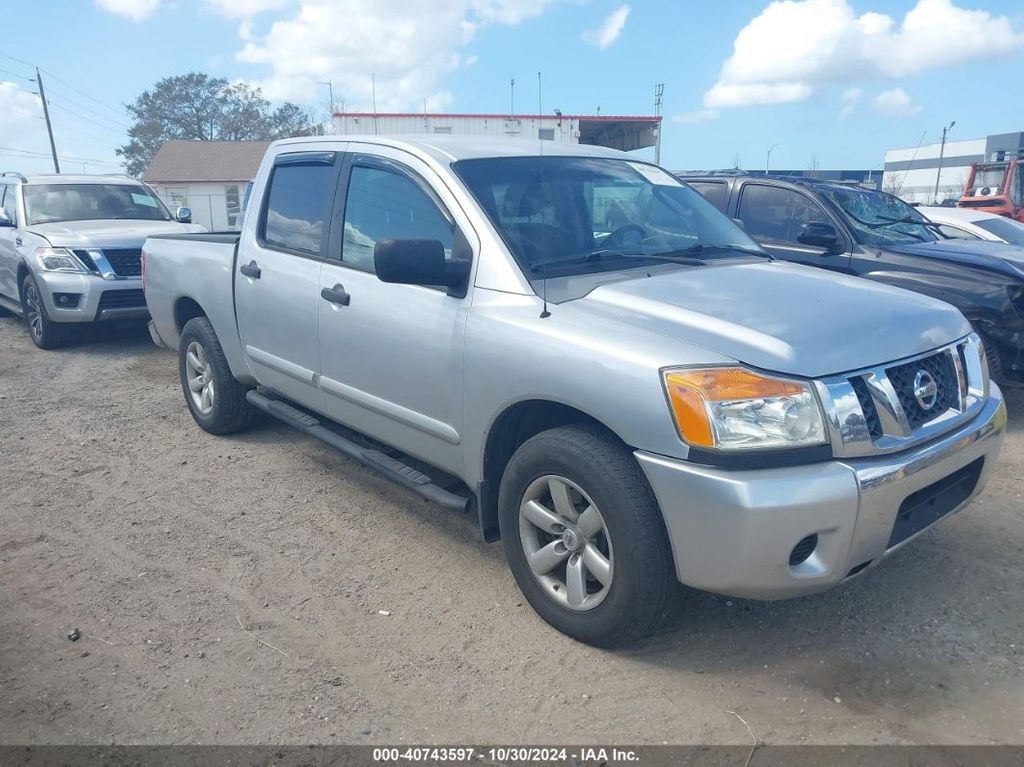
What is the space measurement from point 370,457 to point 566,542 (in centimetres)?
135

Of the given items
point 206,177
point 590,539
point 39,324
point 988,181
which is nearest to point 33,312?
point 39,324

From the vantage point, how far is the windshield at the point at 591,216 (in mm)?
3506

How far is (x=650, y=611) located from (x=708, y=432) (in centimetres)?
70

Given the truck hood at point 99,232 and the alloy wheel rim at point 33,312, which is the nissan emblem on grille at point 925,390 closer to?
the truck hood at point 99,232

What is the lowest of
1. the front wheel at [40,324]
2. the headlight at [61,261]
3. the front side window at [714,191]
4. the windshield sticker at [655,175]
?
the front wheel at [40,324]

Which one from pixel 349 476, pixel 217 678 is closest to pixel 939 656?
pixel 217 678

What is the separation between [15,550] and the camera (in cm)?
404

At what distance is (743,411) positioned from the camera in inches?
102

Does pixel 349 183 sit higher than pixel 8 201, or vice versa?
pixel 349 183

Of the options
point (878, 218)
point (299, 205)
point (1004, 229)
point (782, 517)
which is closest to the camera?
point (782, 517)

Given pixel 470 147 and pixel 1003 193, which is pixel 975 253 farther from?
pixel 1003 193

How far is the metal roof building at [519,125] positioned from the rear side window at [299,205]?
1898cm

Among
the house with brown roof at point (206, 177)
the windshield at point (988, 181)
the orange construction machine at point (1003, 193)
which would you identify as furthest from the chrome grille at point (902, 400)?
the house with brown roof at point (206, 177)

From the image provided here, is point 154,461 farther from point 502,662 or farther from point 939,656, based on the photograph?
point 939,656
